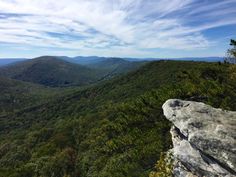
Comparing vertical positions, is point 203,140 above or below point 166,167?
above

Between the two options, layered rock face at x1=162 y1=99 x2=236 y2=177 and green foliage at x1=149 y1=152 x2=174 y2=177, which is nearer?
layered rock face at x1=162 y1=99 x2=236 y2=177

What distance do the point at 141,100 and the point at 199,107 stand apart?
108 feet

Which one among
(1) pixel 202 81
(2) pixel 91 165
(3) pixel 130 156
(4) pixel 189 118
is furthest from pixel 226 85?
(2) pixel 91 165

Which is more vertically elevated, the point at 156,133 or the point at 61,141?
the point at 156,133

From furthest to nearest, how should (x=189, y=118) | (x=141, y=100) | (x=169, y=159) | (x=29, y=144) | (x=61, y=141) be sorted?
(x=29, y=144) → (x=61, y=141) → (x=141, y=100) → (x=169, y=159) → (x=189, y=118)

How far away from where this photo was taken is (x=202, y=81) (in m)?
64.1

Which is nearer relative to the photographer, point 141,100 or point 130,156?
point 130,156

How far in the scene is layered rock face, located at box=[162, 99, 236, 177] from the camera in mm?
29469

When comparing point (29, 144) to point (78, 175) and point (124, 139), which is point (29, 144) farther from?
point (124, 139)

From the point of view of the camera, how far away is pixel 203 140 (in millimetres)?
31344

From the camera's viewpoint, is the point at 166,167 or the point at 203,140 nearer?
the point at 203,140

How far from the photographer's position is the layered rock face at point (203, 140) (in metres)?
29.5

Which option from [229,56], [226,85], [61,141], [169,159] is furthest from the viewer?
[61,141]

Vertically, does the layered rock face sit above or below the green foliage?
above
